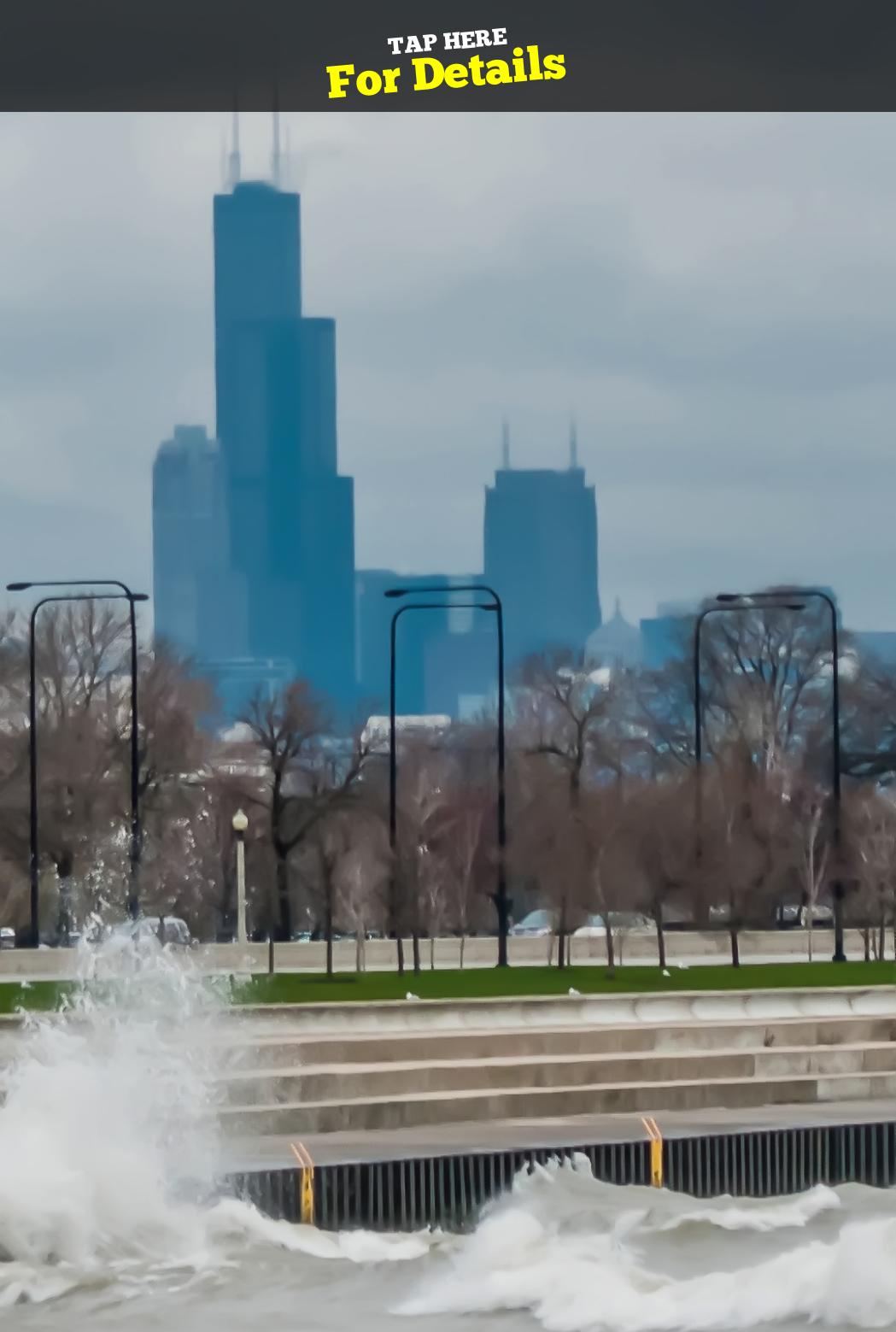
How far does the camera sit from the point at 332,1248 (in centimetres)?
1808

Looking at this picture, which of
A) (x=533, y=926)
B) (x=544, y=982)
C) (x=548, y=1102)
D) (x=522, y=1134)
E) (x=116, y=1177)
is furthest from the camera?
(x=533, y=926)

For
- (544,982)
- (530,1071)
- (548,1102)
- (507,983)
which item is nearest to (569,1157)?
(548,1102)

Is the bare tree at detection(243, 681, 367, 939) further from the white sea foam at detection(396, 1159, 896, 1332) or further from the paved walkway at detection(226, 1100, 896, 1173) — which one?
the white sea foam at detection(396, 1159, 896, 1332)

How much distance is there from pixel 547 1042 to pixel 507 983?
38.6 feet

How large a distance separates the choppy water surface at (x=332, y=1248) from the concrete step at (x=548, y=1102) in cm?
72

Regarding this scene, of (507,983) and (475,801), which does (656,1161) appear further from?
(475,801)

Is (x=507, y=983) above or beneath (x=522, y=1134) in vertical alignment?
above

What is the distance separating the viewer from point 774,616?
78.9 meters

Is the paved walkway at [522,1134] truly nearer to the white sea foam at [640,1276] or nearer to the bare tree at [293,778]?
the white sea foam at [640,1276]

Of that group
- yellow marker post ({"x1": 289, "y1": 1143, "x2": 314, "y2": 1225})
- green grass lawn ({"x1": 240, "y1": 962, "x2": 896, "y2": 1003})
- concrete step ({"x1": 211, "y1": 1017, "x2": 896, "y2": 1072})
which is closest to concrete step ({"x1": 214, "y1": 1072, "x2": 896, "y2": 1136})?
concrete step ({"x1": 211, "y1": 1017, "x2": 896, "y2": 1072})

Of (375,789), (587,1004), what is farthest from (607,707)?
(587,1004)

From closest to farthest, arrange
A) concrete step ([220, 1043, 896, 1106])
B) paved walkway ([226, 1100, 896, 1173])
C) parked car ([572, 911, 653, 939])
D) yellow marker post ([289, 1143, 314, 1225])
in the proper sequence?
1. yellow marker post ([289, 1143, 314, 1225])
2. paved walkway ([226, 1100, 896, 1173])
3. concrete step ([220, 1043, 896, 1106])
4. parked car ([572, 911, 653, 939])

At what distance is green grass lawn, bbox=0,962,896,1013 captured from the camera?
33500mm

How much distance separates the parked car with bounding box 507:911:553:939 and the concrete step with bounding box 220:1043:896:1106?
142ft
